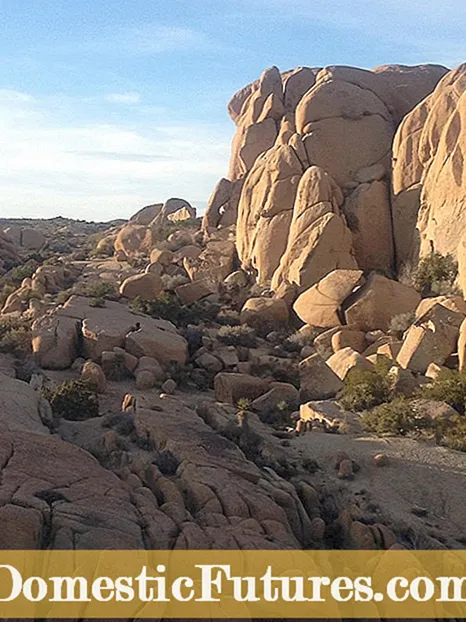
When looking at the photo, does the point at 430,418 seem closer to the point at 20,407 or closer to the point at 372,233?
the point at 20,407

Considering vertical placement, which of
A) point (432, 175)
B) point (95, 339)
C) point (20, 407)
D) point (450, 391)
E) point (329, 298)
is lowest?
point (450, 391)

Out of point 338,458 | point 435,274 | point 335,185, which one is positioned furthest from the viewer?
point 335,185

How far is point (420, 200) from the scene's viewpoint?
26172 mm

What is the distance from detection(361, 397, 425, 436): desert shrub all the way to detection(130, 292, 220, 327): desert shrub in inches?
447

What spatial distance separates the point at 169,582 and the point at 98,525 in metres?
1.26

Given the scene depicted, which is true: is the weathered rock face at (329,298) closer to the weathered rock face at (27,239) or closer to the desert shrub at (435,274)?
the desert shrub at (435,274)

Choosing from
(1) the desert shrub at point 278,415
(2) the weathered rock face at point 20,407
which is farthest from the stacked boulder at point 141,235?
(2) the weathered rock face at point 20,407

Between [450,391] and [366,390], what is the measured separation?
210 centimetres

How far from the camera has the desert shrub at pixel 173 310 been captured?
25.7m

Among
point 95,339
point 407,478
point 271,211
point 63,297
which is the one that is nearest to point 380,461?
point 407,478

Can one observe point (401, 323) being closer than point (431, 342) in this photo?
No

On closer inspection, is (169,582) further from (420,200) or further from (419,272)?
(420,200)

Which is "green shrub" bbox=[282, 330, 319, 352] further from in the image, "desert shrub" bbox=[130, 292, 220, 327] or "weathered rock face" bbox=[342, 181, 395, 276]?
"weathered rock face" bbox=[342, 181, 395, 276]

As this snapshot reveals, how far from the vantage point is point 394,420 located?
15180 millimetres
